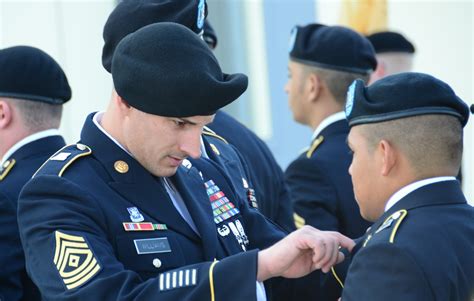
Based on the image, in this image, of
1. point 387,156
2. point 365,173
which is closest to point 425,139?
point 387,156

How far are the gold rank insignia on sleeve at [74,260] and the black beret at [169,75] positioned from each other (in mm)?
407

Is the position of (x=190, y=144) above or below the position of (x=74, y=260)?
above

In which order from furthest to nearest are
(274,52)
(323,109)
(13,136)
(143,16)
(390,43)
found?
(274,52)
(390,43)
(323,109)
(13,136)
(143,16)

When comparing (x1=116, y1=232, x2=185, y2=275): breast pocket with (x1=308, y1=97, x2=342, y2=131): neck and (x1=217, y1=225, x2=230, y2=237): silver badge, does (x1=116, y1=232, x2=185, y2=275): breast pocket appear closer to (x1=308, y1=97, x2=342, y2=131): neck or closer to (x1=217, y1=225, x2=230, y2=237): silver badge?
(x1=217, y1=225, x2=230, y2=237): silver badge

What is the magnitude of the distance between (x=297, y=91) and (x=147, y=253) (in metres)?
2.26

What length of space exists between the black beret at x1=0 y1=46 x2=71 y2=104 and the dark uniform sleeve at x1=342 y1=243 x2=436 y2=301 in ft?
5.52

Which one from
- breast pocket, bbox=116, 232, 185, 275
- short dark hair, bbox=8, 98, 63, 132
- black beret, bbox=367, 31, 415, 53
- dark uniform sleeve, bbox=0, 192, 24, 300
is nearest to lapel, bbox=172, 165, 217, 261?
breast pocket, bbox=116, 232, 185, 275

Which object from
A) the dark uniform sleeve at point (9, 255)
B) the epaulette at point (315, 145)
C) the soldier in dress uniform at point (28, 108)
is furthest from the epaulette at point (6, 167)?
the epaulette at point (315, 145)

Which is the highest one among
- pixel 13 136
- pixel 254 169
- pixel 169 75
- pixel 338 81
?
pixel 169 75

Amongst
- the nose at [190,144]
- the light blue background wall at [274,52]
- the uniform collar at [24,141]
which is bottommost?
the light blue background wall at [274,52]

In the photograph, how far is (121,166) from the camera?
9.58 ft

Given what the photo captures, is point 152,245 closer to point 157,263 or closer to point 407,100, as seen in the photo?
point 157,263

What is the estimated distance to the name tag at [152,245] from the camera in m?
2.80

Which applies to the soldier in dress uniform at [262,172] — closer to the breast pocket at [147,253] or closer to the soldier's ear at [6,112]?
the soldier's ear at [6,112]
